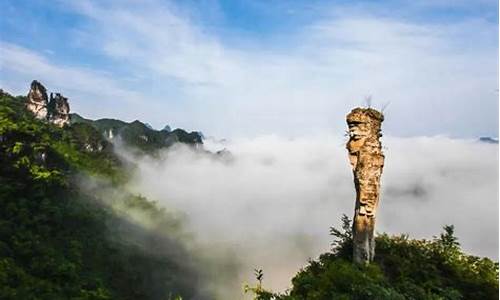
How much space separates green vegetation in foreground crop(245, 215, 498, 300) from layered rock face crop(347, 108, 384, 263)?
709 millimetres

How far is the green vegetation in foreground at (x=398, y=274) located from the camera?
475 inches

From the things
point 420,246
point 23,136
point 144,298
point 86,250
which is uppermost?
point 23,136

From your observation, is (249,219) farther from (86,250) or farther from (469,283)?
(469,283)

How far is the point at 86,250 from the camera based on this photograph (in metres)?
53.3

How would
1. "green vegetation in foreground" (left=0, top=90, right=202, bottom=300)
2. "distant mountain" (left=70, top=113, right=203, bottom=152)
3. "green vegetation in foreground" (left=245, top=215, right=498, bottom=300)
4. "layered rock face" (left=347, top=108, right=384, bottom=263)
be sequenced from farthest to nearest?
"distant mountain" (left=70, top=113, right=203, bottom=152) < "green vegetation in foreground" (left=0, top=90, right=202, bottom=300) < "layered rock face" (left=347, top=108, right=384, bottom=263) < "green vegetation in foreground" (left=245, top=215, right=498, bottom=300)

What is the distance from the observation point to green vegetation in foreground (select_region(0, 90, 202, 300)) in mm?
41969

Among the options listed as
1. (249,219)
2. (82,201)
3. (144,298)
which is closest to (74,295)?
(144,298)

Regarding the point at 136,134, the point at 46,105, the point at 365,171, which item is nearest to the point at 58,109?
the point at 46,105

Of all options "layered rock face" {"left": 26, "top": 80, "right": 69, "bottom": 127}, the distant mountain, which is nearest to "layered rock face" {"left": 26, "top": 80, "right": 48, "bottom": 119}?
"layered rock face" {"left": 26, "top": 80, "right": 69, "bottom": 127}

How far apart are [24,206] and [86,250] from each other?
813 cm

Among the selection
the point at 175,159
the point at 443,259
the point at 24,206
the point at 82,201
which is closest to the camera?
the point at 443,259

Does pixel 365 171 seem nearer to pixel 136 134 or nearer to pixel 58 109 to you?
pixel 58 109

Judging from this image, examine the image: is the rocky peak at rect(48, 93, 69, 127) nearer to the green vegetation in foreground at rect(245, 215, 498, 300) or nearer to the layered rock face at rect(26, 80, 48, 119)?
the layered rock face at rect(26, 80, 48, 119)

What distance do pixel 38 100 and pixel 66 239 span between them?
4726 cm
